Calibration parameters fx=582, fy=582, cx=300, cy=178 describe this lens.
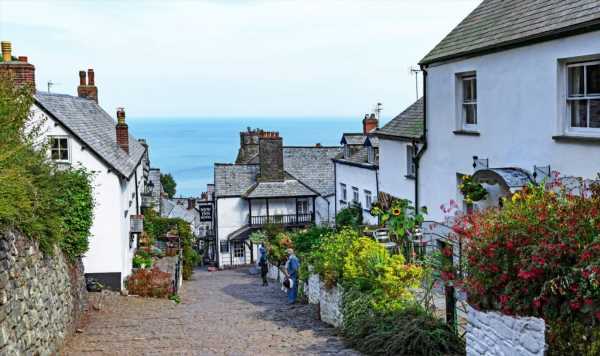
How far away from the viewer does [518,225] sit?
7203 mm

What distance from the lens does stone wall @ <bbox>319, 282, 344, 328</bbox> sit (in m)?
12.7

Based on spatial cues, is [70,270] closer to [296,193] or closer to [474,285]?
[474,285]

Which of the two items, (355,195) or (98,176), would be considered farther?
(355,195)

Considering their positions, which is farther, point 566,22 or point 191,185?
point 191,185

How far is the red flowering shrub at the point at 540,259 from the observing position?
623 centimetres

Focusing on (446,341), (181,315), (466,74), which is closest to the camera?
(446,341)

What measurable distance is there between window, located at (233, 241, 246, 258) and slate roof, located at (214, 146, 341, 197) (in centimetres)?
383

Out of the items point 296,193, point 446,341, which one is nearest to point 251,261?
point 296,193

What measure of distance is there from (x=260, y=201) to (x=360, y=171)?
13.4 m

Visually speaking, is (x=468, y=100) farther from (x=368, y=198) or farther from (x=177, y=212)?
(x=177, y=212)

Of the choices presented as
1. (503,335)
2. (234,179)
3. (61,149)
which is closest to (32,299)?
(503,335)

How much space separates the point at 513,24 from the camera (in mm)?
12812

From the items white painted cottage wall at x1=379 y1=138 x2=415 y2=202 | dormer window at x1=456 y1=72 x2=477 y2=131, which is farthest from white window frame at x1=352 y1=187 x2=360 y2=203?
dormer window at x1=456 y1=72 x2=477 y2=131

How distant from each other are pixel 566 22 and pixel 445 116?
490cm
